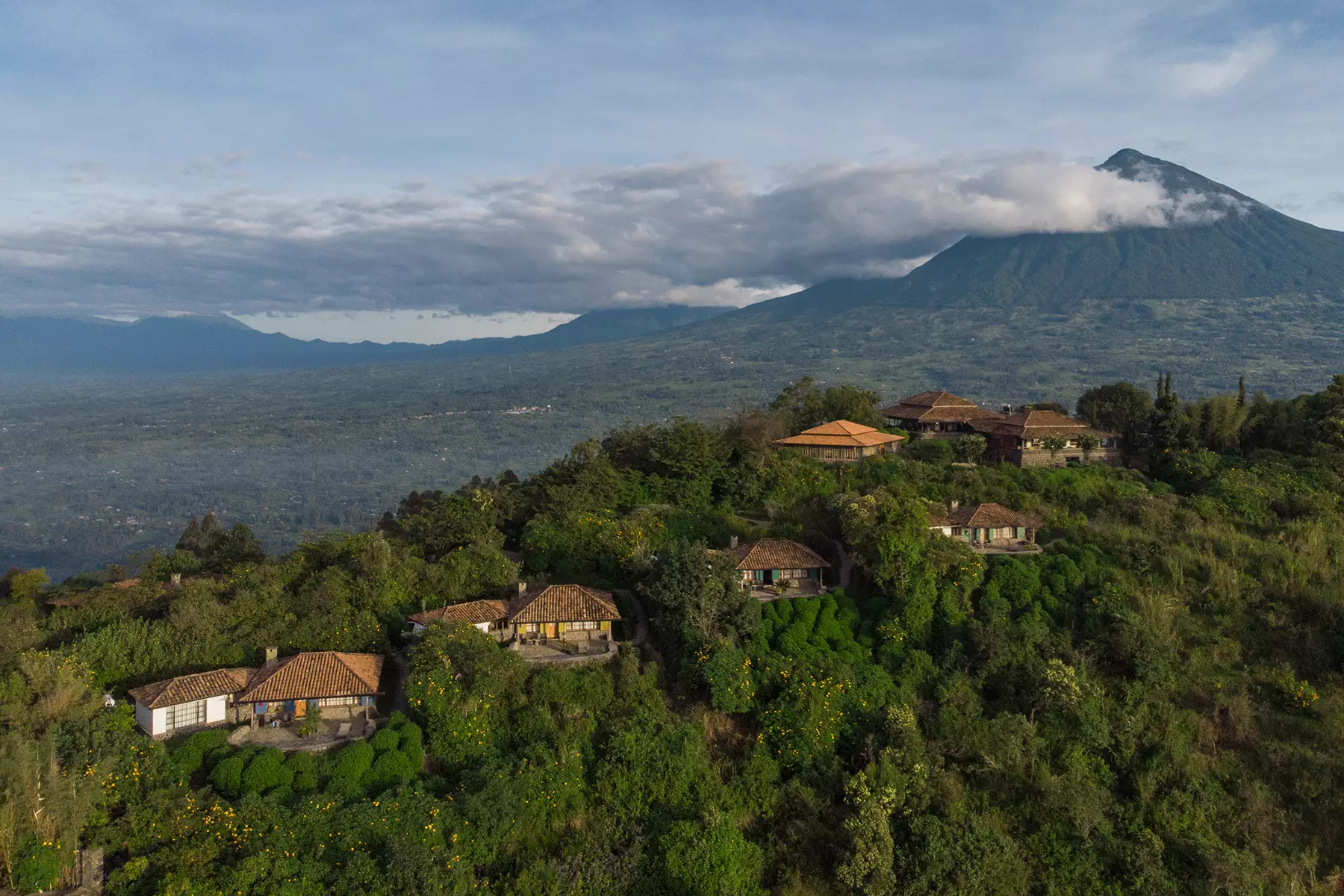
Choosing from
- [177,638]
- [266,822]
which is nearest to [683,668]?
[266,822]

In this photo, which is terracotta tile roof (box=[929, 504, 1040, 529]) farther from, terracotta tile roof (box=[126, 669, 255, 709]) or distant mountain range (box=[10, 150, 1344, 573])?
distant mountain range (box=[10, 150, 1344, 573])

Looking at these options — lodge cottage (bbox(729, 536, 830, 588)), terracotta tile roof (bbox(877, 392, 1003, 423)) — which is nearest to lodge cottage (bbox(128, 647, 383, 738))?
lodge cottage (bbox(729, 536, 830, 588))

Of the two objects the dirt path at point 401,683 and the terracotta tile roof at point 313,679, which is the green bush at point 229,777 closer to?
the terracotta tile roof at point 313,679

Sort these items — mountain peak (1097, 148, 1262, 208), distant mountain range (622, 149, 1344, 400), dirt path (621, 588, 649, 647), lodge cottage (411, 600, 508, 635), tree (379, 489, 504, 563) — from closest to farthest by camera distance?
lodge cottage (411, 600, 508, 635), dirt path (621, 588, 649, 647), tree (379, 489, 504, 563), distant mountain range (622, 149, 1344, 400), mountain peak (1097, 148, 1262, 208)

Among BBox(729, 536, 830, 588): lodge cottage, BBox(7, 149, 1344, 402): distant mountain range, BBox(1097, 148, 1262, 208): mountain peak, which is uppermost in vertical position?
BBox(1097, 148, 1262, 208): mountain peak

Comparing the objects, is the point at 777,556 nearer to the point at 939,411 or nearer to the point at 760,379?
the point at 939,411

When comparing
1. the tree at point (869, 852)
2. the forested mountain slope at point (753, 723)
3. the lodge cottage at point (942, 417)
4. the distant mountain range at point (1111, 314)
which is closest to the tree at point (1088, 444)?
the lodge cottage at point (942, 417)
